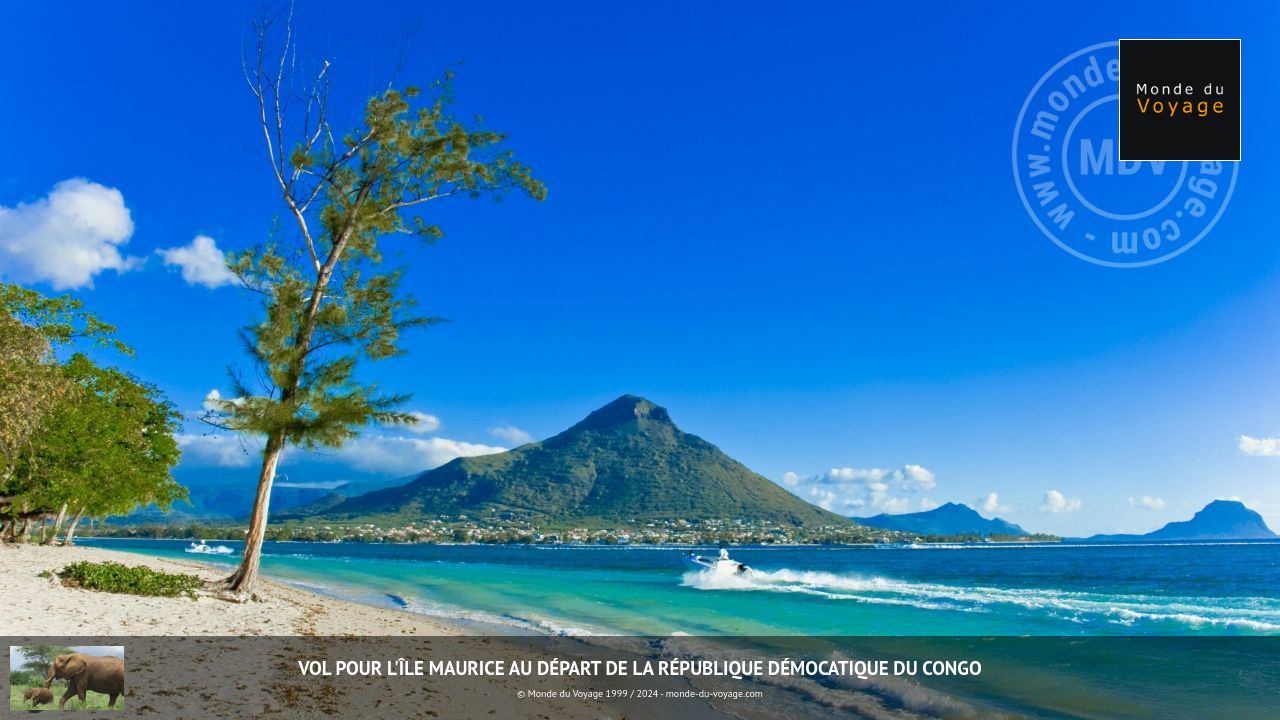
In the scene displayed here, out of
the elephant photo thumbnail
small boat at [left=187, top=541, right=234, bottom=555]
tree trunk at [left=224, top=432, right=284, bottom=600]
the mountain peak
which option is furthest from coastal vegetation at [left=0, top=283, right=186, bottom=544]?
the mountain peak

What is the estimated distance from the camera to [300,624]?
14859mm

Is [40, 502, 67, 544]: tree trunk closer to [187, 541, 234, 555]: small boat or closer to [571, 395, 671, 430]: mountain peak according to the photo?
[187, 541, 234, 555]: small boat

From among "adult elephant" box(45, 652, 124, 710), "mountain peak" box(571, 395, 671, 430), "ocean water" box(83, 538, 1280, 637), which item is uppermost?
"mountain peak" box(571, 395, 671, 430)

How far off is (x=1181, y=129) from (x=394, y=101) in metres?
16.6

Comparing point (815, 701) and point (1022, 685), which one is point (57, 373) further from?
point (1022, 685)

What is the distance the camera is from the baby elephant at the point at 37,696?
7.07 meters

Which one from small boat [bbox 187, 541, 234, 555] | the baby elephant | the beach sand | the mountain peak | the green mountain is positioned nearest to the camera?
the baby elephant

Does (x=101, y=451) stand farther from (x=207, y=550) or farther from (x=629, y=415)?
(x=629, y=415)

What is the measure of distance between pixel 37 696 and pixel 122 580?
9.32m

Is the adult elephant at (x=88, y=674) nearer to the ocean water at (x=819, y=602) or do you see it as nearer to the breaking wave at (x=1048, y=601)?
the ocean water at (x=819, y=602)

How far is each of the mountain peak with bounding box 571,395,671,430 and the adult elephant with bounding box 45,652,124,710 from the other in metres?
183

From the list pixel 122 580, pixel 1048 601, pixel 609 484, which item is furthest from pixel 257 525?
pixel 609 484

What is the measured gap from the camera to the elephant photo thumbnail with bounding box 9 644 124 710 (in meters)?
7.09

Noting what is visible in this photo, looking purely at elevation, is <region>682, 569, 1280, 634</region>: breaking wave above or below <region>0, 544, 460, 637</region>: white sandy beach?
below
